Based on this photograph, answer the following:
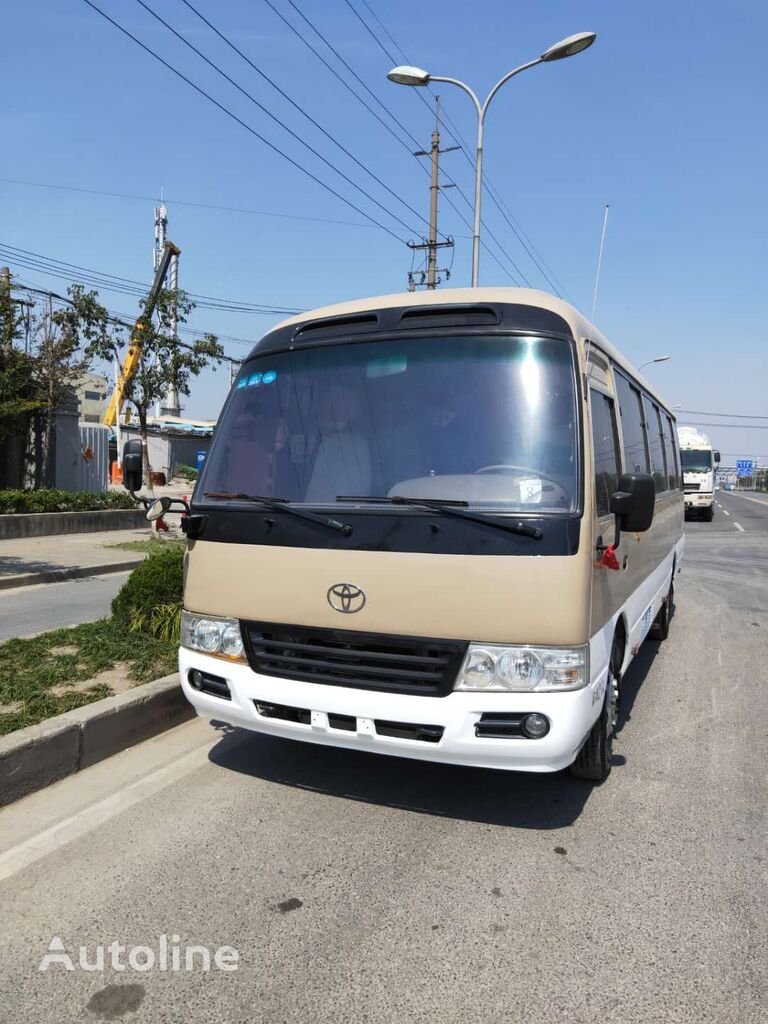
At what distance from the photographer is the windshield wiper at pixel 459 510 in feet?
11.1

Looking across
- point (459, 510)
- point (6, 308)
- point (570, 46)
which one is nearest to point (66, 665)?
point (459, 510)

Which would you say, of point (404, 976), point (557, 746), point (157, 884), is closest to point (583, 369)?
point (557, 746)

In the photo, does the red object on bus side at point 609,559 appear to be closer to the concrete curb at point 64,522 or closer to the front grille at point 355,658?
the front grille at point 355,658

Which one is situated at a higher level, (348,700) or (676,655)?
(348,700)

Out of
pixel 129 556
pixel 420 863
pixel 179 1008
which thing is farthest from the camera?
pixel 129 556

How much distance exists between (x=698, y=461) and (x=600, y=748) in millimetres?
27658

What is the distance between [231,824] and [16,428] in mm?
18301

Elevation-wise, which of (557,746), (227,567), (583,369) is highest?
(583,369)

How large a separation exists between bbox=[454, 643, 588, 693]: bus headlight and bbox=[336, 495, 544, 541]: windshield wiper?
1.60 ft

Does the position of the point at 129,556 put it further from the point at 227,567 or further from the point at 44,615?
the point at 227,567

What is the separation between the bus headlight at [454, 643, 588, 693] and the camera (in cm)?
338

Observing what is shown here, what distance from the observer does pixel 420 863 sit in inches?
136

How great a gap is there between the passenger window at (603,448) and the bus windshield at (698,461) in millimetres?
26777

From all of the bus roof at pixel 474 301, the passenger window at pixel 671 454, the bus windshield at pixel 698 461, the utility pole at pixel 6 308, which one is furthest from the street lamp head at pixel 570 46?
the bus windshield at pixel 698 461
